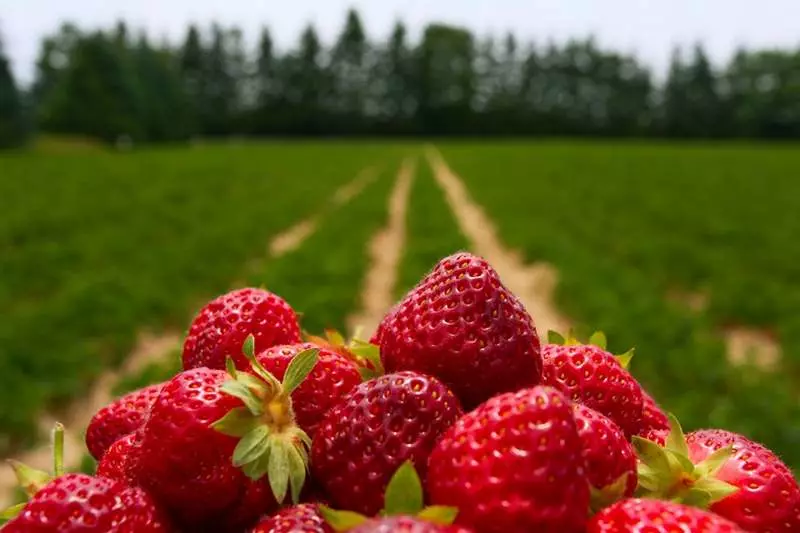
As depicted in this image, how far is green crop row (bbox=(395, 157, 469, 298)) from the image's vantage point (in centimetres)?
872

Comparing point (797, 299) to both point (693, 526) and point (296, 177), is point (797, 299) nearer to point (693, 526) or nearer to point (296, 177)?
point (693, 526)

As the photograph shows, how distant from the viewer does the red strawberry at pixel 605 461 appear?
0.94 meters

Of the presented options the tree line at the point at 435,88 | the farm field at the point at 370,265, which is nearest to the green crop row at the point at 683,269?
the farm field at the point at 370,265

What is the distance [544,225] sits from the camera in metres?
13.7

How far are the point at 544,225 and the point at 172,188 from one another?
407 inches

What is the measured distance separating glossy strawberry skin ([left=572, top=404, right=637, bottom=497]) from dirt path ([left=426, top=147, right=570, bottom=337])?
8.07 ft

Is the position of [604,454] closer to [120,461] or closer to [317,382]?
[317,382]

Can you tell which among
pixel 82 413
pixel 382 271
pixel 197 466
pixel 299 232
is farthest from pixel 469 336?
pixel 299 232

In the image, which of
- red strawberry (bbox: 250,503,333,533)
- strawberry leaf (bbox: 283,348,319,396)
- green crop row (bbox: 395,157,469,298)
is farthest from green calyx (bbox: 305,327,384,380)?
green crop row (bbox: 395,157,469,298)

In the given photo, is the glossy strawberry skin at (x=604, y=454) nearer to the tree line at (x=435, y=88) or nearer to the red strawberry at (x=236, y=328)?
the red strawberry at (x=236, y=328)

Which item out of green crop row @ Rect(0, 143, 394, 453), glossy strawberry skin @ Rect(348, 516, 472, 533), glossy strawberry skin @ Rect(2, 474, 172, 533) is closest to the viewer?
glossy strawberry skin @ Rect(348, 516, 472, 533)

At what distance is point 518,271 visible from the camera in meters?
10.6

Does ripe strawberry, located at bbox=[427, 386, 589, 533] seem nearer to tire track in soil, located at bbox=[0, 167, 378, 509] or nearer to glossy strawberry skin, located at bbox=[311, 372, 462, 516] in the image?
glossy strawberry skin, located at bbox=[311, 372, 462, 516]

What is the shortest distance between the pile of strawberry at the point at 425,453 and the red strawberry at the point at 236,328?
0.13 m
